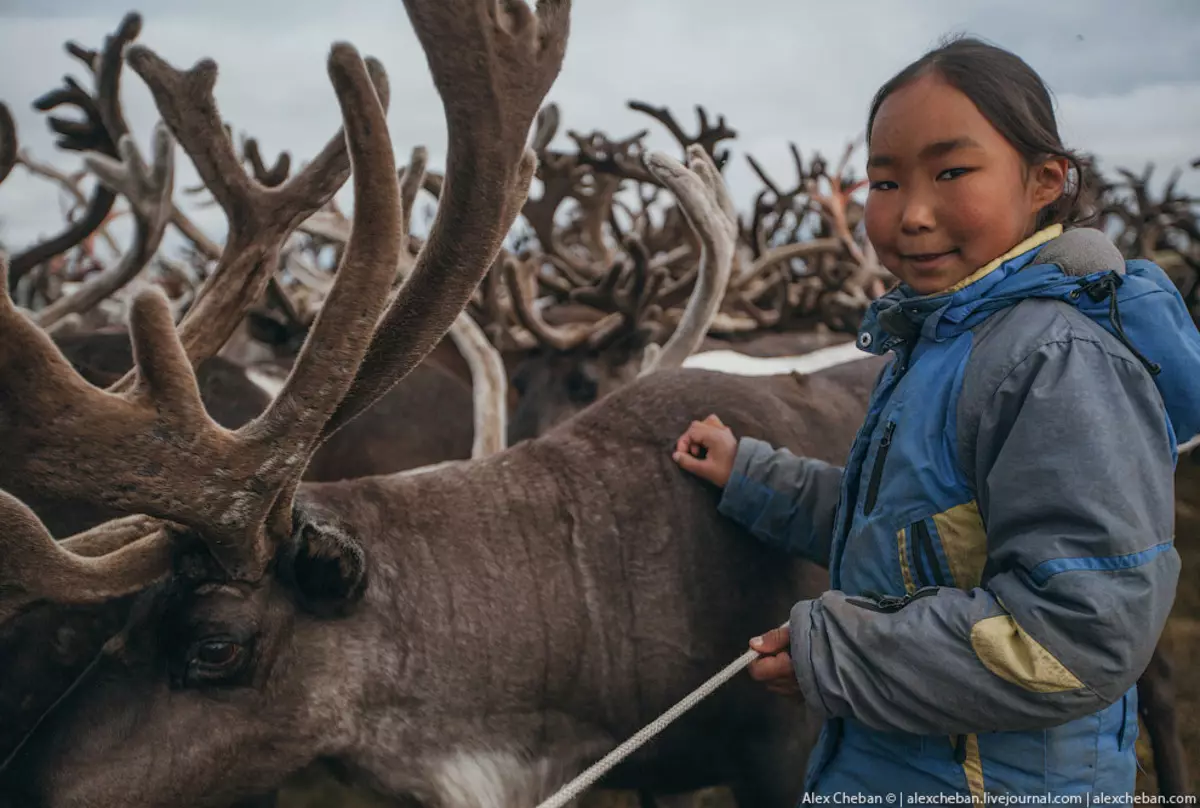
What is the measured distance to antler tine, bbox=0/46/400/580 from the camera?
1237 mm

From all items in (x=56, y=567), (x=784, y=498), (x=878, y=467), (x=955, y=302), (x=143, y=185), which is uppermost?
(x=143, y=185)

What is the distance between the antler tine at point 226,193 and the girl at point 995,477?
4.20ft

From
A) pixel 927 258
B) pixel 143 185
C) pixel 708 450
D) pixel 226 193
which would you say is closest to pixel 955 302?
pixel 927 258

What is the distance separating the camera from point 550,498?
74.2 inches

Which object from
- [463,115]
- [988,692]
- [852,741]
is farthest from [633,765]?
[463,115]

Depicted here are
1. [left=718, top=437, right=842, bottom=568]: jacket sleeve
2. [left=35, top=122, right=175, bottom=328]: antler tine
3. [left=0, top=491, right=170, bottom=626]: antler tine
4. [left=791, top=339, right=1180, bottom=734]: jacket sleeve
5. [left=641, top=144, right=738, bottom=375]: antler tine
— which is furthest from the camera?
[left=35, top=122, right=175, bottom=328]: antler tine

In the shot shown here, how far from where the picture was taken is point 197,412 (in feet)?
4.47

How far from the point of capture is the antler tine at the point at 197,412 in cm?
124

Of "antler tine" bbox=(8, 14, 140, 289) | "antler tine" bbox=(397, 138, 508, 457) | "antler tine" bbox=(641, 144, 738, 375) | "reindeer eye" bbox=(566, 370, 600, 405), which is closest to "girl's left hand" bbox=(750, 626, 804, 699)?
"antler tine" bbox=(641, 144, 738, 375)

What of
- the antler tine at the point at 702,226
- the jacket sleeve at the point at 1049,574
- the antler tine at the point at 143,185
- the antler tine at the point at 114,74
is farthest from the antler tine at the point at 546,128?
the jacket sleeve at the point at 1049,574

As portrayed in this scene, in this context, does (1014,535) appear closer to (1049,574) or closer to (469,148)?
(1049,574)

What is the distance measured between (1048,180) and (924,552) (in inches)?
22.8

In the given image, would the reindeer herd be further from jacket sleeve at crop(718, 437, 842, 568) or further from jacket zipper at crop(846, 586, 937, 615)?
jacket zipper at crop(846, 586, 937, 615)

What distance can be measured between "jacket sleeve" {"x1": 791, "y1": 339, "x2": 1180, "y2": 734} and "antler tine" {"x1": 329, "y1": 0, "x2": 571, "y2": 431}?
773mm
